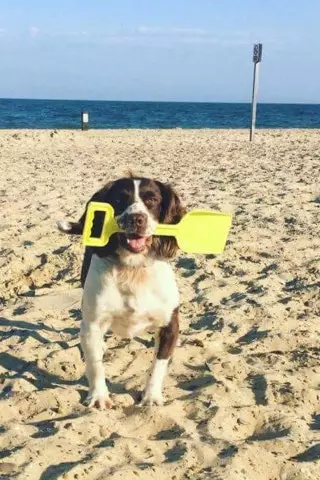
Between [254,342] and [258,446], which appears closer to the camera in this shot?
[258,446]

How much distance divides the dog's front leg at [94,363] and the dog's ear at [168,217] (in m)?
0.58

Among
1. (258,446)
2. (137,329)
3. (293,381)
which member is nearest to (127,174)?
(137,329)

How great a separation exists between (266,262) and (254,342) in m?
1.81

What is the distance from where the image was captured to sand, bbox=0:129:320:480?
306 cm

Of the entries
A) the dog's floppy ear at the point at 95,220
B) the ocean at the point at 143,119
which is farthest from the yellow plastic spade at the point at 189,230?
the ocean at the point at 143,119

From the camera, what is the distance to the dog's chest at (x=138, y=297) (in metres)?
3.77

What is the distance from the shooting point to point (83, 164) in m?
14.2

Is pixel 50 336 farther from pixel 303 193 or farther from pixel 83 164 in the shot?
pixel 83 164

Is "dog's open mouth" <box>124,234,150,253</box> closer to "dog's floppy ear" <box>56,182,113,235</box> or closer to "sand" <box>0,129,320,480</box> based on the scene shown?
"dog's floppy ear" <box>56,182,113,235</box>

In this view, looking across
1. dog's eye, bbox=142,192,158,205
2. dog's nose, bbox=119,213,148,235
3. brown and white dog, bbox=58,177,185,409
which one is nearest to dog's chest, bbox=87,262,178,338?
brown and white dog, bbox=58,177,185,409

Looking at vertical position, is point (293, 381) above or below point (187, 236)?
below

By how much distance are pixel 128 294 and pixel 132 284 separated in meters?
0.07

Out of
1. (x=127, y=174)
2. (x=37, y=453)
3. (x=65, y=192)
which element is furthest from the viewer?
(x=65, y=192)

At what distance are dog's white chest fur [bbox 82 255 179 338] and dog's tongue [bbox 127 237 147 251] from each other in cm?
13
